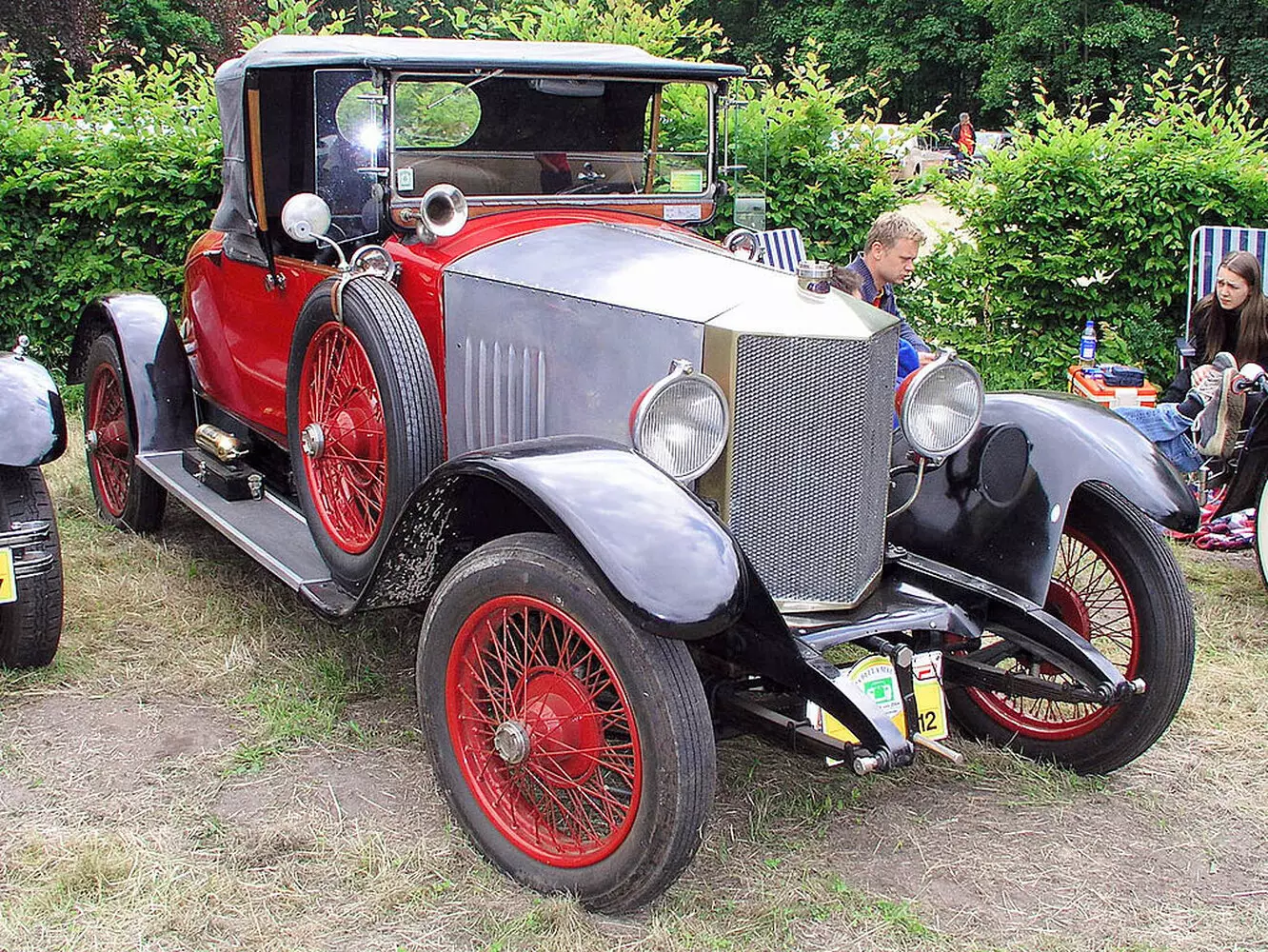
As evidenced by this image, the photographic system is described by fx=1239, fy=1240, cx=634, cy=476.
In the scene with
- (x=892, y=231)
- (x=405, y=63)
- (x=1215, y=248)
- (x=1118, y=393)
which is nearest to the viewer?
(x=405, y=63)

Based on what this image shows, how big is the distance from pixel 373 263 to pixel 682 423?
1.29m

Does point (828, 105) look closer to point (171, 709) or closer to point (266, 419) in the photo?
point (266, 419)

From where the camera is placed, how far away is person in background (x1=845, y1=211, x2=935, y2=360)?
174 inches

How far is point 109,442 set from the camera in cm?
523

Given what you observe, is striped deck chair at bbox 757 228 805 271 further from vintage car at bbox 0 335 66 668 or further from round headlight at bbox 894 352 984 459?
vintage car at bbox 0 335 66 668

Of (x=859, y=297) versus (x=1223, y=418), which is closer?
(x=859, y=297)

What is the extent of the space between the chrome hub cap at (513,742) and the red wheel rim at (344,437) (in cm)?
88

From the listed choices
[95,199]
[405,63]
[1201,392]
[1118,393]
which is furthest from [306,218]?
[95,199]

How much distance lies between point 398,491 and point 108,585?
1.88 m

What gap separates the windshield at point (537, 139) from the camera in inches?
149

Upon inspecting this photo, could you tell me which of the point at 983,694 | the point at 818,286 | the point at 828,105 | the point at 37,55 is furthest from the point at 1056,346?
the point at 37,55

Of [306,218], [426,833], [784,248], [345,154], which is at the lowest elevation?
[426,833]

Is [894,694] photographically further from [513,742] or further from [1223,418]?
[1223,418]

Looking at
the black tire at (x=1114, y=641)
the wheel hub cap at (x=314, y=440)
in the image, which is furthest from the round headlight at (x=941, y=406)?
the wheel hub cap at (x=314, y=440)
